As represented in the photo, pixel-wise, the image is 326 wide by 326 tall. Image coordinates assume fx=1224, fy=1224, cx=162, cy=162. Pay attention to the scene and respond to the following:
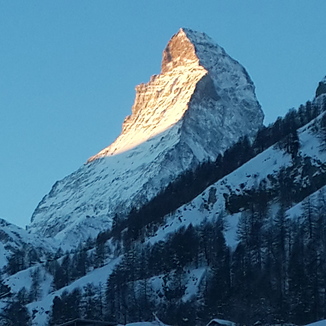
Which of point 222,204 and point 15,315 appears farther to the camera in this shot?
point 222,204

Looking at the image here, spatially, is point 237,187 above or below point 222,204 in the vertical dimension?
above

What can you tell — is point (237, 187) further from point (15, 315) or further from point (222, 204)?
point (15, 315)

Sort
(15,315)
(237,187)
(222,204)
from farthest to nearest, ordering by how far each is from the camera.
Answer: (237,187)
(222,204)
(15,315)

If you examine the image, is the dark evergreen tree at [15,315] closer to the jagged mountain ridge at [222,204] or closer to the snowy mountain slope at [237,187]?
the jagged mountain ridge at [222,204]

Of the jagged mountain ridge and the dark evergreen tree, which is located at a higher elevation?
the jagged mountain ridge

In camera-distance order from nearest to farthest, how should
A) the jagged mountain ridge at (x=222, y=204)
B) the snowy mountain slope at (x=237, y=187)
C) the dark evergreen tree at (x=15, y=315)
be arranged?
the dark evergreen tree at (x=15, y=315) → the jagged mountain ridge at (x=222, y=204) → the snowy mountain slope at (x=237, y=187)

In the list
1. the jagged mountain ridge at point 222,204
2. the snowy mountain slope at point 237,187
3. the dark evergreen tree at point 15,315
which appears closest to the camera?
the dark evergreen tree at point 15,315

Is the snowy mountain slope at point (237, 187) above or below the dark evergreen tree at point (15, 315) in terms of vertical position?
above

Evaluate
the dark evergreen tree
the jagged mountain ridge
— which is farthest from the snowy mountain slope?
the dark evergreen tree

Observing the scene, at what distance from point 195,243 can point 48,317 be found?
2309 centimetres

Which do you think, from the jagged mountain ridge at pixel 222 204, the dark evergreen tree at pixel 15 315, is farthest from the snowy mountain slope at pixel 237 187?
the dark evergreen tree at pixel 15 315

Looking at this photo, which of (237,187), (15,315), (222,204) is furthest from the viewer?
(237,187)

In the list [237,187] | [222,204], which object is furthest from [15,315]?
[237,187]

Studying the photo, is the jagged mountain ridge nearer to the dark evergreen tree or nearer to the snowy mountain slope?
the snowy mountain slope
